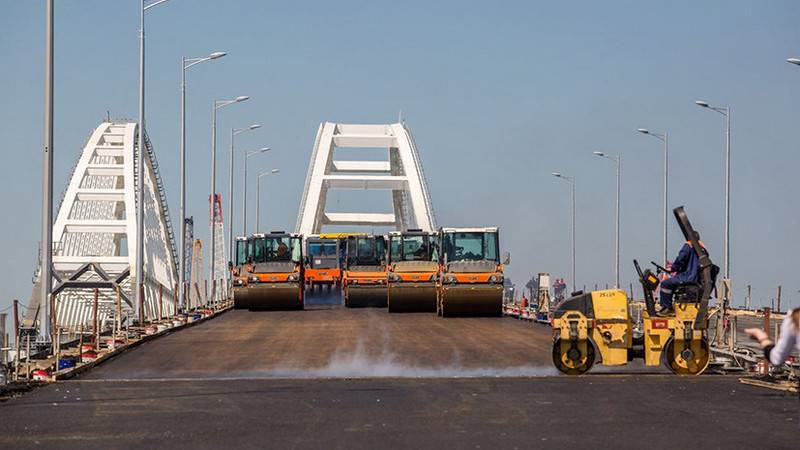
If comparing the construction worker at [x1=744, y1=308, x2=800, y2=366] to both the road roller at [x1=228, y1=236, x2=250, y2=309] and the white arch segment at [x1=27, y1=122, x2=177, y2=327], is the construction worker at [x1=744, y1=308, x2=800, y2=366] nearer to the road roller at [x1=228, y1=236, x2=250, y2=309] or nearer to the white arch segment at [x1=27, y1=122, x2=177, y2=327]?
the road roller at [x1=228, y1=236, x2=250, y2=309]

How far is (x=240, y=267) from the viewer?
5719cm

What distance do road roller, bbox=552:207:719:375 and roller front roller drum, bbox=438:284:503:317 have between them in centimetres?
2244

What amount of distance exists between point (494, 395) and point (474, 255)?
87.9ft

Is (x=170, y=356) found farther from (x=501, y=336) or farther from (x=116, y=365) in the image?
(x=501, y=336)

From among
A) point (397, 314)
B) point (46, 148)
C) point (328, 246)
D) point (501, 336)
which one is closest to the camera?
point (46, 148)

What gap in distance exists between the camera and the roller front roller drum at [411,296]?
50.7 m

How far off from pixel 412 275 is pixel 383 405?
3206 centimetres

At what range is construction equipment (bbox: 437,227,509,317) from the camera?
4616 centimetres

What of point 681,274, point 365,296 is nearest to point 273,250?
point 365,296

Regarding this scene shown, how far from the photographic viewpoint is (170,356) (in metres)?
29.6

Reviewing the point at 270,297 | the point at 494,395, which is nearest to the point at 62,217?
the point at 270,297

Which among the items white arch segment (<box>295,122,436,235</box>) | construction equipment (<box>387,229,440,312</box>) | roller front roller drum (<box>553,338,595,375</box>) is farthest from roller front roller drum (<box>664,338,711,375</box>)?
white arch segment (<box>295,122,436,235</box>)

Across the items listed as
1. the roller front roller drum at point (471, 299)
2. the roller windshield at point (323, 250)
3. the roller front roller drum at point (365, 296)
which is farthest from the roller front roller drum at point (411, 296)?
the roller windshield at point (323, 250)

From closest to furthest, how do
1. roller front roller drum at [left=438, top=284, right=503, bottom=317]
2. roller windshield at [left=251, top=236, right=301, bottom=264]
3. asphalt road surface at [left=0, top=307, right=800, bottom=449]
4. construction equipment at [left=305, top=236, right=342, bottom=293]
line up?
asphalt road surface at [left=0, top=307, right=800, bottom=449] → roller front roller drum at [left=438, top=284, right=503, bottom=317] → roller windshield at [left=251, top=236, right=301, bottom=264] → construction equipment at [left=305, top=236, right=342, bottom=293]
